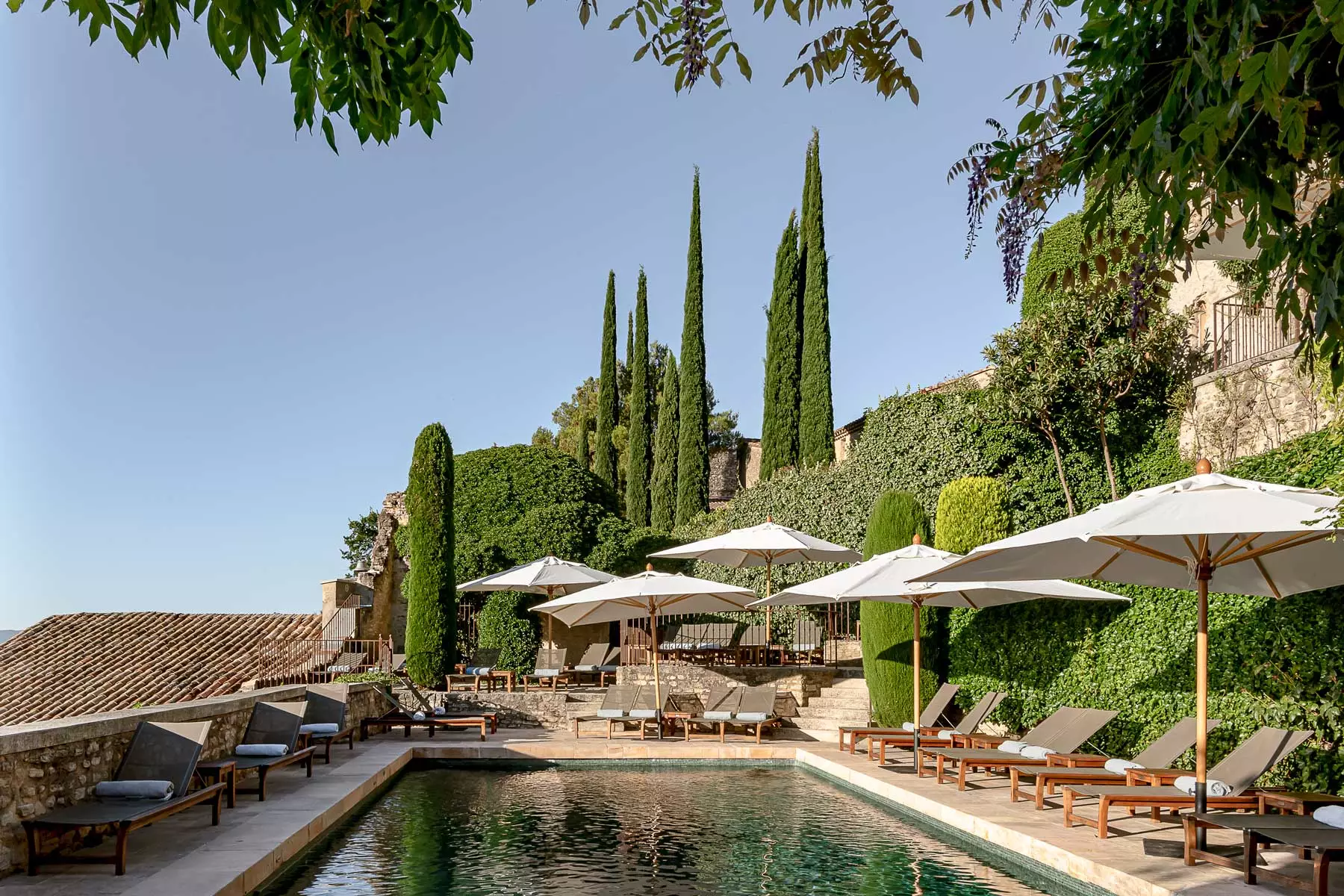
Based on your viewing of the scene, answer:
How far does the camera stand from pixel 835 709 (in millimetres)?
16453

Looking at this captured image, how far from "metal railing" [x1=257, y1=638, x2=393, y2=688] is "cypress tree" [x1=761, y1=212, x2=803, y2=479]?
12328 millimetres

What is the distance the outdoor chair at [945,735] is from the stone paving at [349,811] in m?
0.28

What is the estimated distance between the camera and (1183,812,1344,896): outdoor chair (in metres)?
5.82

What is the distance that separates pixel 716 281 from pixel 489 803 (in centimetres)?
2657

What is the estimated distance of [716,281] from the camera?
35.6 metres

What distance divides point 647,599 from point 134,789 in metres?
9.58

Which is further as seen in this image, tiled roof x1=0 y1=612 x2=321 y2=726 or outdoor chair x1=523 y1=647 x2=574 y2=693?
tiled roof x1=0 y1=612 x2=321 y2=726

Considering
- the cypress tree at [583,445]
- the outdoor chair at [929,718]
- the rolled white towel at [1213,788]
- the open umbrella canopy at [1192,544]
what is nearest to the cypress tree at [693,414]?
the cypress tree at [583,445]

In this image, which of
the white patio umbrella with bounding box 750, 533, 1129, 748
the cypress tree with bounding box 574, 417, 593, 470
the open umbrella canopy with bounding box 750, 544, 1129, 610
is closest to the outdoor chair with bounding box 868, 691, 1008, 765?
the white patio umbrella with bounding box 750, 533, 1129, 748

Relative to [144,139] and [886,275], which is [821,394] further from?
[144,139]

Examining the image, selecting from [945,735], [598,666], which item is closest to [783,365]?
[598,666]

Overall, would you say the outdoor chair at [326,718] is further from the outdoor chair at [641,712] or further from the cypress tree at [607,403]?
the cypress tree at [607,403]

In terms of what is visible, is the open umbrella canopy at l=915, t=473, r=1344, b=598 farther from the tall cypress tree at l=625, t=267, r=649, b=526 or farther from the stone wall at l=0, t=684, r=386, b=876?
the tall cypress tree at l=625, t=267, r=649, b=526

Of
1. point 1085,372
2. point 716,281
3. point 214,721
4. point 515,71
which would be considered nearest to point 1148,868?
point 214,721
